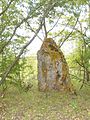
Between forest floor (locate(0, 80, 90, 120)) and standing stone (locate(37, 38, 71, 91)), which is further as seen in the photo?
standing stone (locate(37, 38, 71, 91))

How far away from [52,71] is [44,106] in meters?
4.46

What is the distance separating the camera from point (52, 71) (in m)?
16.1

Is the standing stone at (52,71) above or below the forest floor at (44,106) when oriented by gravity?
above

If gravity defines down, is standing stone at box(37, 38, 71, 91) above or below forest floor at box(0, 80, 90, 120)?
above

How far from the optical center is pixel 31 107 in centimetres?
1162

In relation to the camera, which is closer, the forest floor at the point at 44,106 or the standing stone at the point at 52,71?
the forest floor at the point at 44,106

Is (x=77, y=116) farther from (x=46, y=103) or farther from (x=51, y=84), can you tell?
(x=51, y=84)

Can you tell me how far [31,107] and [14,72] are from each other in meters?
3.29

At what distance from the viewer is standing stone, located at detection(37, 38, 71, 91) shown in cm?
1608

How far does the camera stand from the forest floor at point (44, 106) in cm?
1029

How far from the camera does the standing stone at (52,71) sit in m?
16.1

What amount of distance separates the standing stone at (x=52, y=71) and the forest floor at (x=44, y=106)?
929mm

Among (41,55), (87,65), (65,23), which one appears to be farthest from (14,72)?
(65,23)

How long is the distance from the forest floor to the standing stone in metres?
0.93
